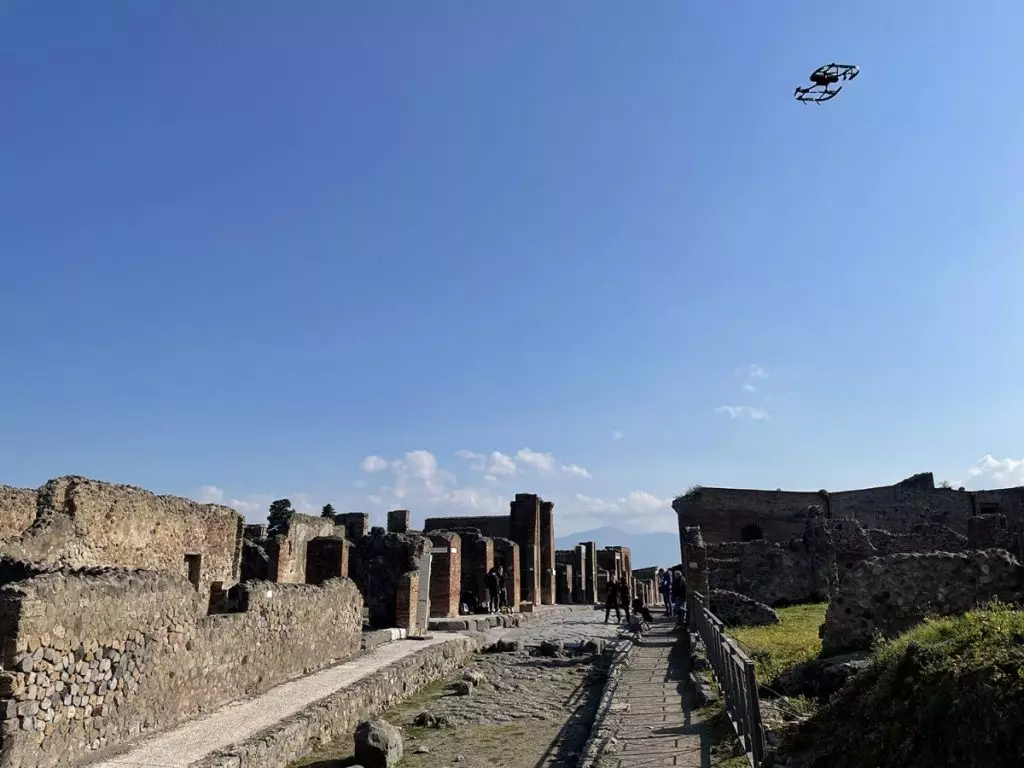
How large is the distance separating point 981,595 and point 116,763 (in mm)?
9790

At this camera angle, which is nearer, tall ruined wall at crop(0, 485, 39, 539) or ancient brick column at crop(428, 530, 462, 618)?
tall ruined wall at crop(0, 485, 39, 539)

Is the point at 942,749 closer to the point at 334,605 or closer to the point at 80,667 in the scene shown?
the point at 80,667

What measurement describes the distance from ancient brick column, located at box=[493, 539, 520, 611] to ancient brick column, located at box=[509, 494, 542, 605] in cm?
435

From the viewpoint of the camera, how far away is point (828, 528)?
2144 centimetres

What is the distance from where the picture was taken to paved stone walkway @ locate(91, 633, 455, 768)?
252 inches

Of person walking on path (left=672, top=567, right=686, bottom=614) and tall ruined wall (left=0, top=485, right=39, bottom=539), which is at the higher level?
tall ruined wall (left=0, top=485, right=39, bottom=539)

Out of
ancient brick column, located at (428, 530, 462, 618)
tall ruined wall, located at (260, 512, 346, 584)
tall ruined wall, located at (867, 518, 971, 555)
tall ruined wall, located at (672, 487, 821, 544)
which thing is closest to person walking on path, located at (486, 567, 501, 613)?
ancient brick column, located at (428, 530, 462, 618)

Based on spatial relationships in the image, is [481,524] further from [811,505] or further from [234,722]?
[234,722]

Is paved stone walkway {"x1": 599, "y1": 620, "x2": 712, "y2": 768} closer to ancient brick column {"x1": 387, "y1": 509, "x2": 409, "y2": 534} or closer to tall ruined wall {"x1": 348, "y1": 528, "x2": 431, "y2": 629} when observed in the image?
tall ruined wall {"x1": 348, "y1": 528, "x2": 431, "y2": 629}

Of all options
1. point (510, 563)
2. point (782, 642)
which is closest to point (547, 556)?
point (510, 563)

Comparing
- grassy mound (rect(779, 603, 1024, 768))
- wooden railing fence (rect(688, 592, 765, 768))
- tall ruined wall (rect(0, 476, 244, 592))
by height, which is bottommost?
wooden railing fence (rect(688, 592, 765, 768))

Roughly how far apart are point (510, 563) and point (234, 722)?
20.1m

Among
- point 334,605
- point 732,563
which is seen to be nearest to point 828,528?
point 732,563

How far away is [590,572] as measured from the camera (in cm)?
4028
